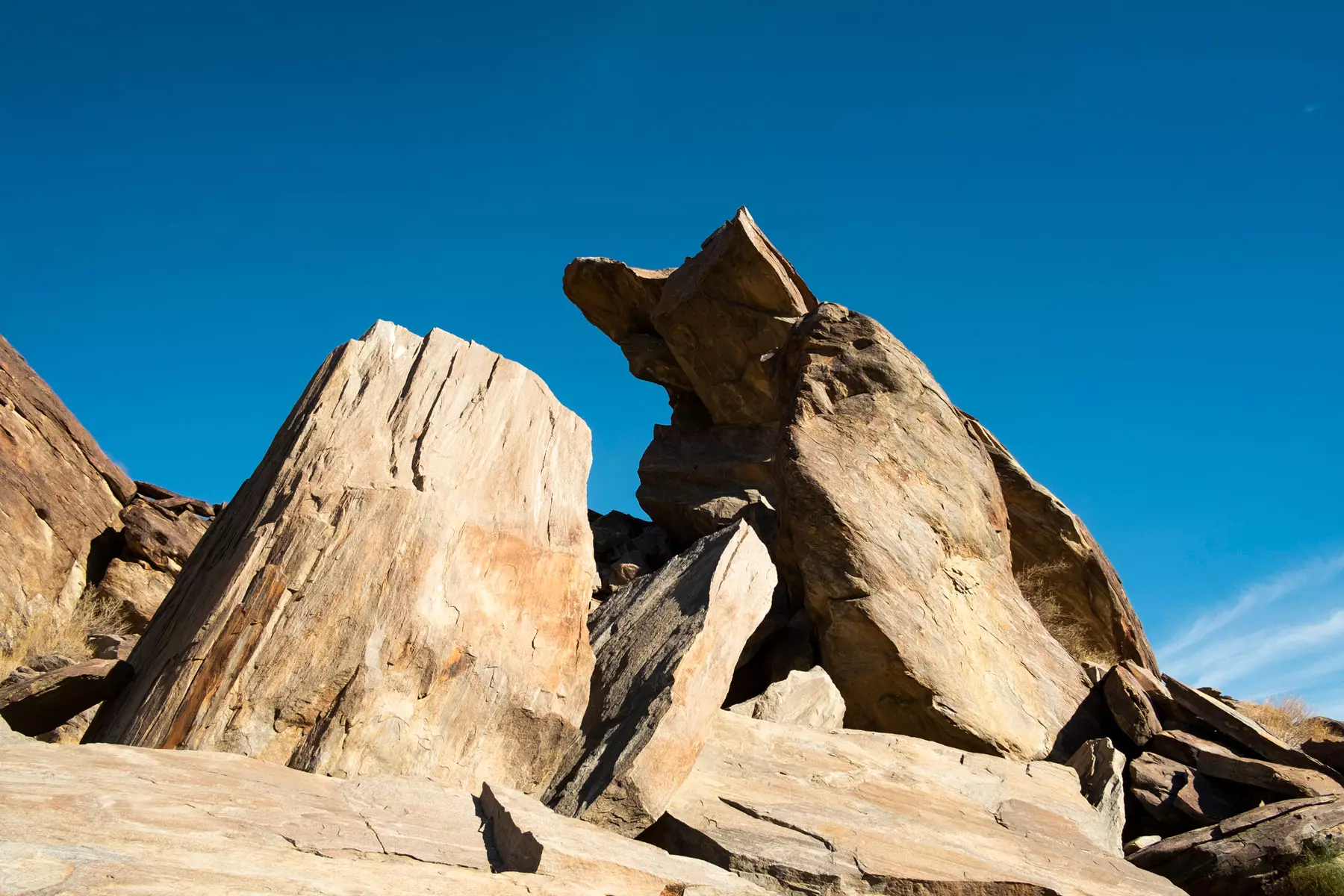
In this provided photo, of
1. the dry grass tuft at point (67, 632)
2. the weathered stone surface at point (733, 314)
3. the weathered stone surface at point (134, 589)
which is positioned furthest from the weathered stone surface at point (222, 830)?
the weathered stone surface at point (733, 314)

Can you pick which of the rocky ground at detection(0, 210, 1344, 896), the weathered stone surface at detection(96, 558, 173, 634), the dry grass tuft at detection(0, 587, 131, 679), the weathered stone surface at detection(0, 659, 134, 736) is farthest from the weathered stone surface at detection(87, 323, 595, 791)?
the weathered stone surface at detection(96, 558, 173, 634)

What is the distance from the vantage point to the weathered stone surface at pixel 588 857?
3.90 meters

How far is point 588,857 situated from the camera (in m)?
3.96

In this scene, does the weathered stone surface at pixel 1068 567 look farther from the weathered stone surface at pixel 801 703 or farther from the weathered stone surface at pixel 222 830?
the weathered stone surface at pixel 222 830

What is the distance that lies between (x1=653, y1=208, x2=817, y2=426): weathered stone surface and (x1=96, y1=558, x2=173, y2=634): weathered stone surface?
10173 millimetres

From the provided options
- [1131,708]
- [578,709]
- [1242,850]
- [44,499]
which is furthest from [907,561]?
[44,499]

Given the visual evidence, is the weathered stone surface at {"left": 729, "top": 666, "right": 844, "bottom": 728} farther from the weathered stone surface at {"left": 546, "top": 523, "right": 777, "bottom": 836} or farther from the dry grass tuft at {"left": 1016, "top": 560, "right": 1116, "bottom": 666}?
the dry grass tuft at {"left": 1016, "top": 560, "right": 1116, "bottom": 666}

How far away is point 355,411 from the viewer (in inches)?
245

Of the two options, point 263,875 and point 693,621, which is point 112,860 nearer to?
point 263,875

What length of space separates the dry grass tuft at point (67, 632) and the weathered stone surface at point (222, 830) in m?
6.48

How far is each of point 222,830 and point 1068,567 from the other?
12394 millimetres

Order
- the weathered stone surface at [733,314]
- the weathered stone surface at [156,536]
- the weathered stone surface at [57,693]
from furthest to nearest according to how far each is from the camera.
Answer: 1. the weathered stone surface at [733,314]
2. the weathered stone surface at [156,536]
3. the weathered stone surface at [57,693]

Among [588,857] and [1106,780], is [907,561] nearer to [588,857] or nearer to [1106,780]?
[1106,780]

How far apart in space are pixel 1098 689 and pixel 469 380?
6.45 meters
